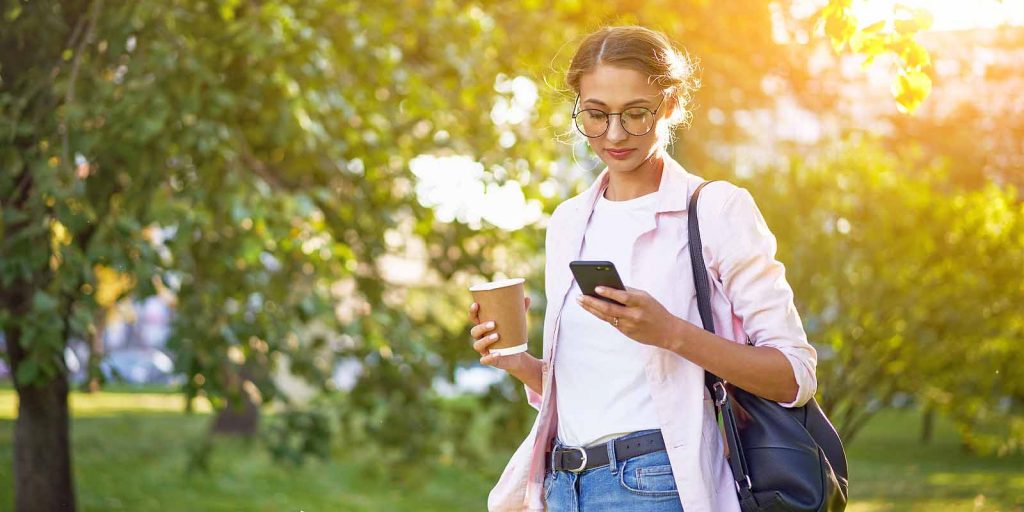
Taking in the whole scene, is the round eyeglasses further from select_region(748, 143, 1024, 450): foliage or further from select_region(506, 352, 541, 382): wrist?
select_region(748, 143, 1024, 450): foliage

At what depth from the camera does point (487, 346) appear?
249cm

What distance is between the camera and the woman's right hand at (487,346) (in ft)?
8.09

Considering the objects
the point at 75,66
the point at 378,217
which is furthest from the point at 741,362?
the point at 378,217

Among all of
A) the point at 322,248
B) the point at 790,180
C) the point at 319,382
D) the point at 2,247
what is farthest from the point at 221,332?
the point at 790,180

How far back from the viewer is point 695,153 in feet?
46.5

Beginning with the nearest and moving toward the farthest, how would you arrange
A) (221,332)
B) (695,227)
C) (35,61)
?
1. (695,227)
2. (221,332)
3. (35,61)

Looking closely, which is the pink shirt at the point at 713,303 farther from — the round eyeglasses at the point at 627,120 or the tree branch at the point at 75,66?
the tree branch at the point at 75,66

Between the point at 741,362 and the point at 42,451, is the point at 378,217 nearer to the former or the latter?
the point at 42,451

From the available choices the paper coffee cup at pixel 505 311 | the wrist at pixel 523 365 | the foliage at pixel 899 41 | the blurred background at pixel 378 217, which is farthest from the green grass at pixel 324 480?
the paper coffee cup at pixel 505 311

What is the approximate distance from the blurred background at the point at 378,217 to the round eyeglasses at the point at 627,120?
383mm

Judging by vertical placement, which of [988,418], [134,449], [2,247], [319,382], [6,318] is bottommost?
[134,449]

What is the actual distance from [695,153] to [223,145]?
9252 millimetres

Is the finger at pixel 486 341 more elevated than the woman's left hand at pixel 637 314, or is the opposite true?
the woman's left hand at pixel 637 314

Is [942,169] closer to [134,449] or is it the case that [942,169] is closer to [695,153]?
[695,153]
